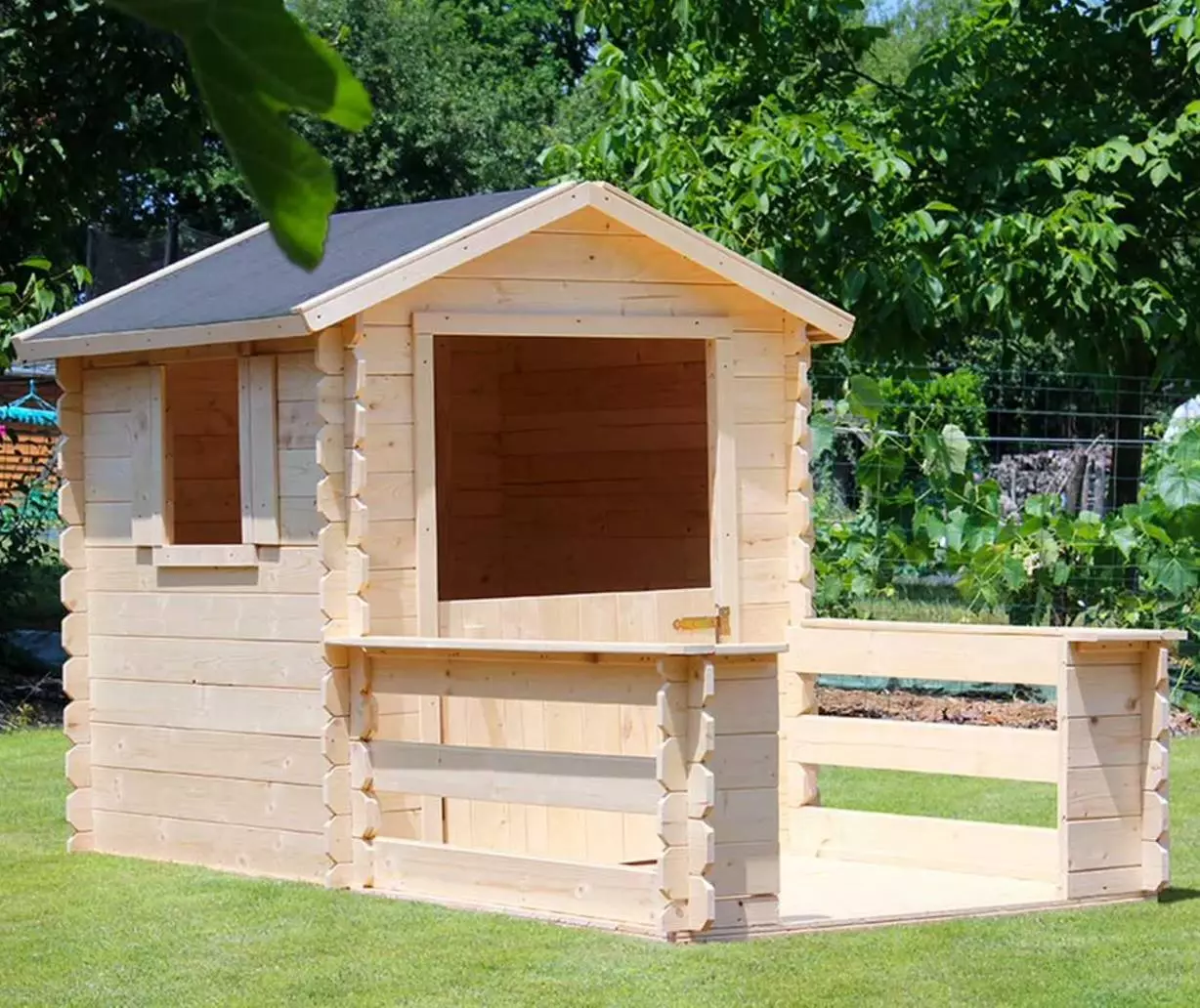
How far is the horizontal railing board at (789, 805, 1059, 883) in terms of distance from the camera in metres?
7.43

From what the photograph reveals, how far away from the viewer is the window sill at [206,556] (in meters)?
7.55

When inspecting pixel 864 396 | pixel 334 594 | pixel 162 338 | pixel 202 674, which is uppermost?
pixel 162 338

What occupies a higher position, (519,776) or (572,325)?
(572,325)

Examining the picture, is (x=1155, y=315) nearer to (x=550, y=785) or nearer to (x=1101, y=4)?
(x=1101, y=4)

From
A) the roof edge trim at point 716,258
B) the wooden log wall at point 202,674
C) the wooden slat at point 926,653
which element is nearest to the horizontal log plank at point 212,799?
the wooden log wall at point 202,674

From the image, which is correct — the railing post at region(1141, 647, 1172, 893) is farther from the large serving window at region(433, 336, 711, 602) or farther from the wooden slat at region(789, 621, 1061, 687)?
the large serving window at region(433, 336, 711, 602)

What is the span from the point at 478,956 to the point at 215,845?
2027 mm

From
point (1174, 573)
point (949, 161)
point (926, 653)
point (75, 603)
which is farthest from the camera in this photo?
point (949, 161)

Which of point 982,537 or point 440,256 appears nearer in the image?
point 440,256

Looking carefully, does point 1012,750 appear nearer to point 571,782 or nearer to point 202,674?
point 571,782

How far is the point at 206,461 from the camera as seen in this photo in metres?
9.45

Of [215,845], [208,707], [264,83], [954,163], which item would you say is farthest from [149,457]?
[264,83]

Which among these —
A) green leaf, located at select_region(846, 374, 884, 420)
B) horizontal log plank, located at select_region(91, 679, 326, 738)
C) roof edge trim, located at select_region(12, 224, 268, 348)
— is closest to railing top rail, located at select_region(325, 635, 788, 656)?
horizontal log plank, located at select_region(91, 679, 326, 738)

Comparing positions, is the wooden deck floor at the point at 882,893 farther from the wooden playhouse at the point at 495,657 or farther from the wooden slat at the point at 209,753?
the wooden slat at the point at 209,753
